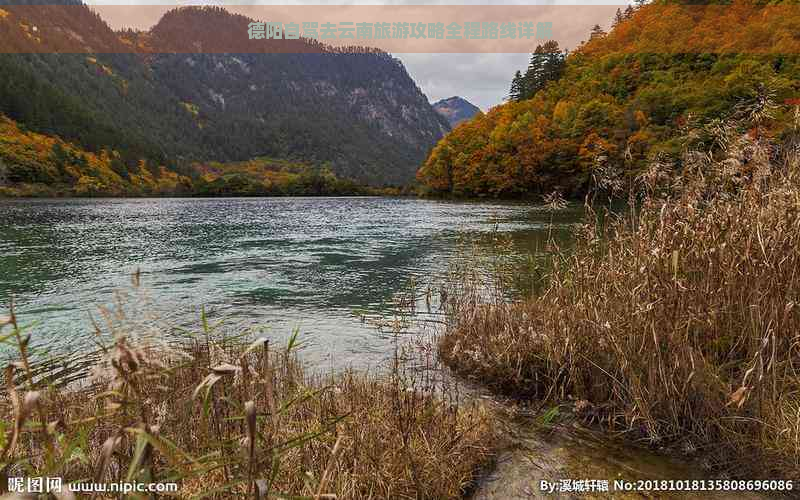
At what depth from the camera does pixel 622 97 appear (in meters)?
80.3

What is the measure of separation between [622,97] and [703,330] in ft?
292

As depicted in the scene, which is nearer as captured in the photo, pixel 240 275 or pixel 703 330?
pixel 703 330

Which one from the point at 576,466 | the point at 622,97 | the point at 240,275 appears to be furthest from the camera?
the point at 622,97

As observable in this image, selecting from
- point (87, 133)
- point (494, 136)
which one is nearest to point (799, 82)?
point (494, 136)

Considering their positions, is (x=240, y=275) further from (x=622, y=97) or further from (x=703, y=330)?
(x=622, y=97)

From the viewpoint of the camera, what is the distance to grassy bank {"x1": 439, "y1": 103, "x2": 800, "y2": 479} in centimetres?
409

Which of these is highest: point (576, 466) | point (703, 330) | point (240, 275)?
point (703, 330)

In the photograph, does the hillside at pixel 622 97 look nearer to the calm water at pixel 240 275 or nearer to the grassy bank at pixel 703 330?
the calm water at pixel 240 275

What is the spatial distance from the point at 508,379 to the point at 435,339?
2.93 meters

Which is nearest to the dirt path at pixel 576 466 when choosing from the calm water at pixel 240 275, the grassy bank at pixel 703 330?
the grassy bank at pixel 703 330

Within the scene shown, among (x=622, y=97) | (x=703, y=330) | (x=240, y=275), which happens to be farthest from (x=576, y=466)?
(x=622, y=97)

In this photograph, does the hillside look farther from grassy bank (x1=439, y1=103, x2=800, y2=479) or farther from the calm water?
grassy bank (x1=439, y1=103, x2=800, y2=479)

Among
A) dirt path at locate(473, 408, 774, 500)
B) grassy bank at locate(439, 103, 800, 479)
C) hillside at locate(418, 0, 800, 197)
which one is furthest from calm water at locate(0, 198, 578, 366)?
hillside at locate(418, 0, 800, 197)

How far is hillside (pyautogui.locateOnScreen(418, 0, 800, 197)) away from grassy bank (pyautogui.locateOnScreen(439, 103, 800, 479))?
164 ft
